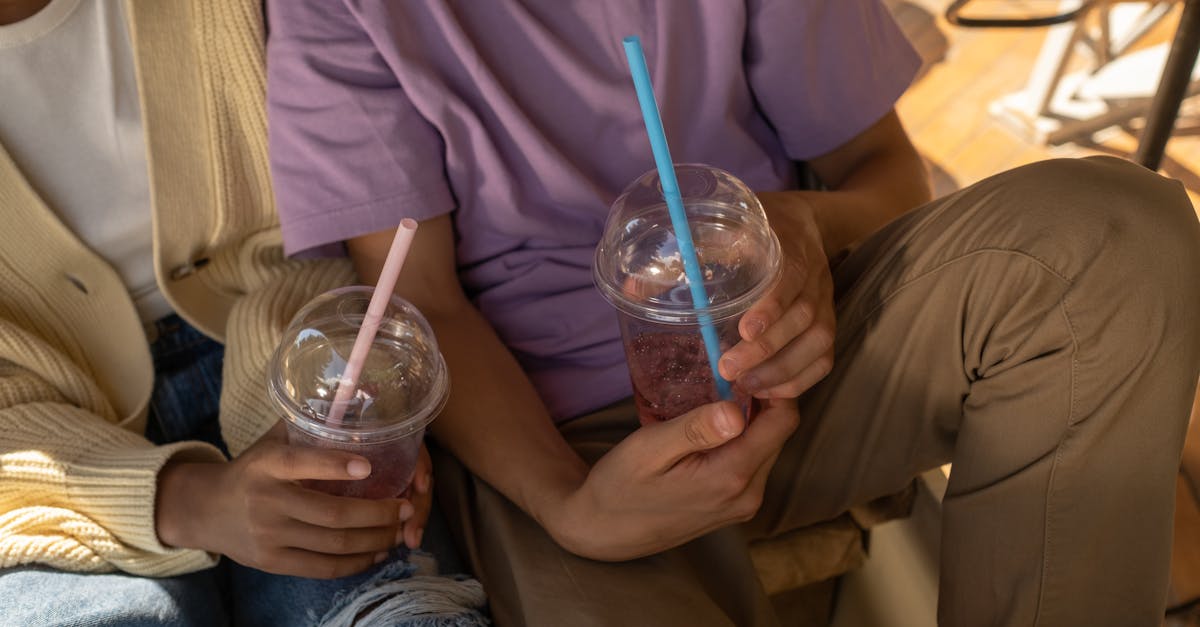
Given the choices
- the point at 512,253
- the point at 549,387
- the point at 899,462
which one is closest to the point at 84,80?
the point at 512,253

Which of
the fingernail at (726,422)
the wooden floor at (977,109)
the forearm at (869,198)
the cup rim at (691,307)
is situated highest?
the cup rim at (691,307)

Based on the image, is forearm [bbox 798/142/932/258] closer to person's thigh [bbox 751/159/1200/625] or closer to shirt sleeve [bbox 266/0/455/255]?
person's thigh [bbox 751/159/1200/625]

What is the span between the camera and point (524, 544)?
1170 millimetres

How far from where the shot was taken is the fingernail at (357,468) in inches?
39.5

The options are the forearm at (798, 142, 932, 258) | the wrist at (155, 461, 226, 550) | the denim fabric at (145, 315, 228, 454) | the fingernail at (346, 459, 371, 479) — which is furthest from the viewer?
the denim fabric at (145, 315, 228, 454)

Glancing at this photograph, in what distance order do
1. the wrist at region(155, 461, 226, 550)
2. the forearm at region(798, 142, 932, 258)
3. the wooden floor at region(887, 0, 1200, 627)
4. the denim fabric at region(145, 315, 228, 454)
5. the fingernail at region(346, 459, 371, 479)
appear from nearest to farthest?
1. the fingernail at region(346, 459, 371, 479)
2. the wrist at region(155, 461, 226, 550)
3. the forearm at region(798, 142, 932, 258)
4. the denim fabric at region(145, 315, 228, 454)
5. the wooden floor at region(887, 0, 1200, 627)

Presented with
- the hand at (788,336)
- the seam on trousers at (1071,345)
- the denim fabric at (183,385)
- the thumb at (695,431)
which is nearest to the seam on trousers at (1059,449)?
the seam on trousers at (1071,345)

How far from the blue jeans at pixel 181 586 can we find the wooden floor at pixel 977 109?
1899 mm

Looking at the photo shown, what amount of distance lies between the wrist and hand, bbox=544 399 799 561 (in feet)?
1.21

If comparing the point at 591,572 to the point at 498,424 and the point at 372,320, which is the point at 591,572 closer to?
the point at 498,424

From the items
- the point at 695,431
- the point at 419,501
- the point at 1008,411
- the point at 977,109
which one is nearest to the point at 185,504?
the point at 419,501

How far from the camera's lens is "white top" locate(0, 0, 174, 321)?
1.25m

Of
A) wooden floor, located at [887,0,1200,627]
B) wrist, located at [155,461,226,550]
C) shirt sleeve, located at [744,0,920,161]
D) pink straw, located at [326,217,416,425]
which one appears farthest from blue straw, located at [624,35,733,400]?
wooden floor, located at [887,0,1200,627]

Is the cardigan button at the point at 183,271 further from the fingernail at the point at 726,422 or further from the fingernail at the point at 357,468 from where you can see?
the fingernail at the point at 726,422
